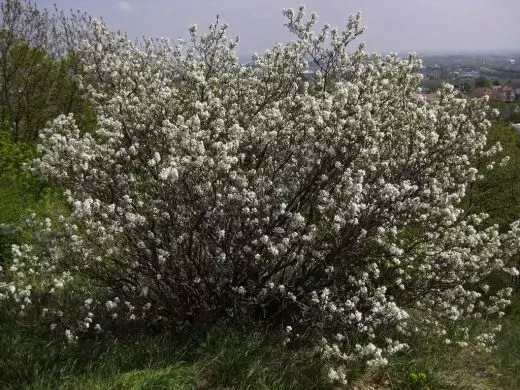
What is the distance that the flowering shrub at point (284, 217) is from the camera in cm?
472

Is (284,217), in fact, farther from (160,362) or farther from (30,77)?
(30,77)

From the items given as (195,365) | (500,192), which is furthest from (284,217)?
(500,192)

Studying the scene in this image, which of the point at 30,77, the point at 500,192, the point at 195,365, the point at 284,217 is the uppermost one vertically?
the point at 30,77

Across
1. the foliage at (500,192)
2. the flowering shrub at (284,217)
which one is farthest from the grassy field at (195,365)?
the foliage at (500,192)

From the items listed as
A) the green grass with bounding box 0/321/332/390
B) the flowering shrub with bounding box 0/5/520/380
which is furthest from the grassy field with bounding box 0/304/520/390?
the flowering shrub with bounding box 0/5/520/380

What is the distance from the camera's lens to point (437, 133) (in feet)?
18.1

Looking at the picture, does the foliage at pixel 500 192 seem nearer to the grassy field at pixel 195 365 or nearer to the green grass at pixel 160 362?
the grassy field at pixel 195 365

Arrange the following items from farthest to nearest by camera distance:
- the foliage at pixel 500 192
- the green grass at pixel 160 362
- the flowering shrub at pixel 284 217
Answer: the foliage at pixel 500 192 → the flowering shrub at pixel 284 217 → the green grass at pixel 160 362

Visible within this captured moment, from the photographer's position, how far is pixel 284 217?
4.97 m

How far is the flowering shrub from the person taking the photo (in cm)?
472

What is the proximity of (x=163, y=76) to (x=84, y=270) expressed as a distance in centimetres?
274

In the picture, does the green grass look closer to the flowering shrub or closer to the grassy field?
the grassy field

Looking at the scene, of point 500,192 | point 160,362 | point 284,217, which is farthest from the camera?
point 500,192

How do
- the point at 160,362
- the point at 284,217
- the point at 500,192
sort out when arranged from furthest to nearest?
1. the point at 500,192
2. the point at 284,217
3. the point at 160,362
